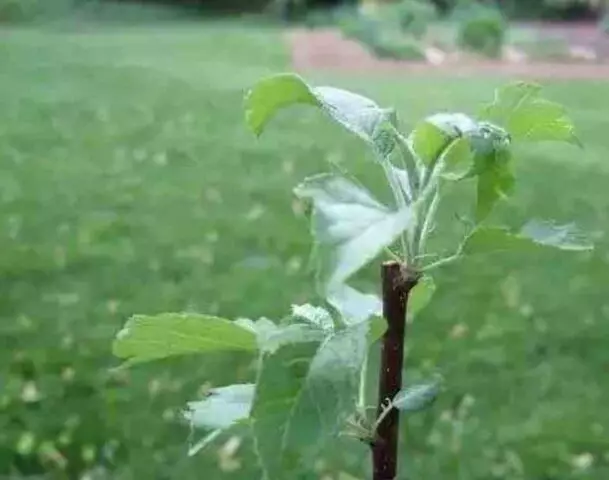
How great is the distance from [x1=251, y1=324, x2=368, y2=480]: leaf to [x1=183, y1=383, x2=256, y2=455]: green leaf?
0.06 meters

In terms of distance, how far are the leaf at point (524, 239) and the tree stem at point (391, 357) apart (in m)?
0.03

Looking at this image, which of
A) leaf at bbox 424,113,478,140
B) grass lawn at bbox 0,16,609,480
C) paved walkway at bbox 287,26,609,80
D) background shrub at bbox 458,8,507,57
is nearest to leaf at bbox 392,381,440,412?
leaf at bbox 424,113,478,140

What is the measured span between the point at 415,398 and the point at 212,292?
7.50 ft

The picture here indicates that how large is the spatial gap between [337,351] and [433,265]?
0.20ft

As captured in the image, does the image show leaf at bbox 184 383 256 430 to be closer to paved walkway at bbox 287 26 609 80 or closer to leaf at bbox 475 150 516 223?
leaf at bbox 475 150 516 223

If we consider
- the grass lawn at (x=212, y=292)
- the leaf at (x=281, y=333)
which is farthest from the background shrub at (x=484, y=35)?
the leaf at (x=281, y=333)

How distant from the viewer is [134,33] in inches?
409

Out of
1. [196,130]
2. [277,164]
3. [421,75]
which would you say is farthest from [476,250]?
[421,75]

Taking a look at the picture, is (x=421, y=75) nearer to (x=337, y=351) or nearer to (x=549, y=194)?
(x=549, y=194)

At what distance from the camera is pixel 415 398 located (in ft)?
1.61

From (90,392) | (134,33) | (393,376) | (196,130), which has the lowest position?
(134,33)

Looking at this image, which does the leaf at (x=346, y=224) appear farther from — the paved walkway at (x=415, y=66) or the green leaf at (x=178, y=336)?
the paved walkway at (x=415, y=66)

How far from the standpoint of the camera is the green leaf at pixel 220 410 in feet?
1.64

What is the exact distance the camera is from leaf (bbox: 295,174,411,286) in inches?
14.6
